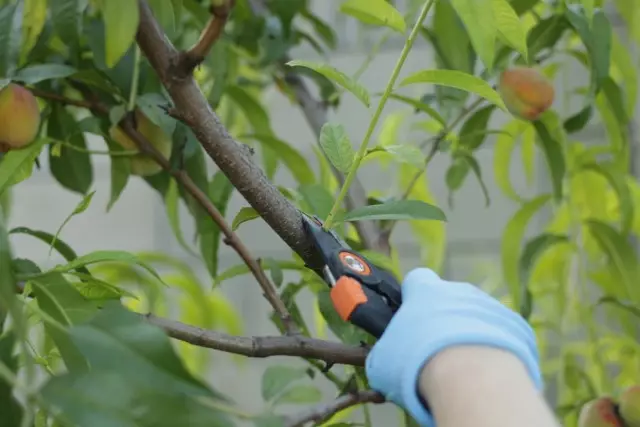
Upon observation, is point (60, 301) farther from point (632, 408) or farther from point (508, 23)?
point (632, 408)

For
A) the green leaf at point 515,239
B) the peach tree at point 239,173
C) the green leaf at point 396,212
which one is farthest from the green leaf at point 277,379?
the green leaf at point 515,239

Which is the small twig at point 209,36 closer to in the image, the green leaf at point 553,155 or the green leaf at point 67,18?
the green leaf at point 67,18

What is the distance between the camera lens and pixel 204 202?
54 cm

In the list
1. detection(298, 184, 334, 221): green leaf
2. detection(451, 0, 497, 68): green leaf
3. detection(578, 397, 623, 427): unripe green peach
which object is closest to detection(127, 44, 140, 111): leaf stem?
detection(298, 184, 334, 221): green leaf

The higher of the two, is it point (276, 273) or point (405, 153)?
point (405, 153)

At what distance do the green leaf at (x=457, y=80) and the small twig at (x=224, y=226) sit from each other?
163 millimetres

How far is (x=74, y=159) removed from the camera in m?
0.64

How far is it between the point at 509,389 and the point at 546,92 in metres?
0.36

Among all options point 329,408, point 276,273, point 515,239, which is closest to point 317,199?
point 276,273

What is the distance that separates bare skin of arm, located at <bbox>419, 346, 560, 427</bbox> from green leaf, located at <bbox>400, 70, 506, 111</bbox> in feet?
0.45

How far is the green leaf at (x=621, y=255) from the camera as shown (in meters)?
0.72

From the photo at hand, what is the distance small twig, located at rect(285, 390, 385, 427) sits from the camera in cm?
36

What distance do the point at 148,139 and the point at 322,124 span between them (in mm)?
189

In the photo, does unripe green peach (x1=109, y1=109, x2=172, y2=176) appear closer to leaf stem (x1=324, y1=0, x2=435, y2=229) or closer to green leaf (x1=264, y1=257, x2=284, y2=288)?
green leaf (x1=264, y1=257, x2=284, y2=288)
